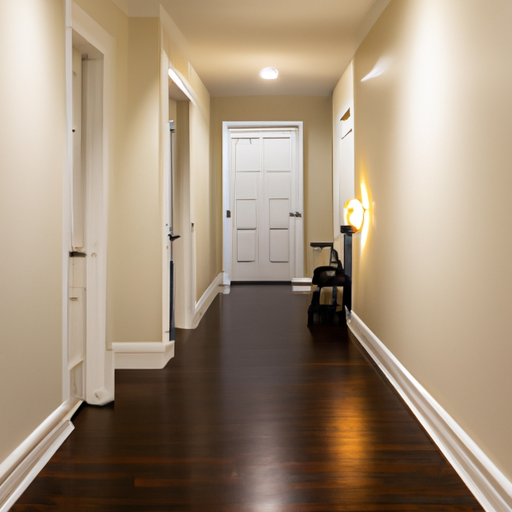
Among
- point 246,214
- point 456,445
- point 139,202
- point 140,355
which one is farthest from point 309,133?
point 456,445

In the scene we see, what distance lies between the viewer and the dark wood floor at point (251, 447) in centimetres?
212

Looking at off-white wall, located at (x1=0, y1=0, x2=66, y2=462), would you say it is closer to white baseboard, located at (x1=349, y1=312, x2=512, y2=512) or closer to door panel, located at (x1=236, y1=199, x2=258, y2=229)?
white baseboard, located at (x1=349, y1=312, x2=512, y2=512)

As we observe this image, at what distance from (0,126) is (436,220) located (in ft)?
6.38

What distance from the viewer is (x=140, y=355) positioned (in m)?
3.99

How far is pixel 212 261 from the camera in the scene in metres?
7.37

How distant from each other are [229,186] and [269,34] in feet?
11.4

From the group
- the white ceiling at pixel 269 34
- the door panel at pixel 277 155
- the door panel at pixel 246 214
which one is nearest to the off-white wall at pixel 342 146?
the white ceiling at pixel 269 34

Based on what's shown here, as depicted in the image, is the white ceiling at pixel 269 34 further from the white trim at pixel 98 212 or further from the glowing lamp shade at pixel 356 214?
the glowing lamp shade at pixel 356 214

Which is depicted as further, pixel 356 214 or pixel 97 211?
pixel 356 214

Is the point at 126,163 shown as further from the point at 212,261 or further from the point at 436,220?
the point at 212,261

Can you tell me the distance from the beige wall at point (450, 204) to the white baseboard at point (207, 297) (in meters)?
2.08

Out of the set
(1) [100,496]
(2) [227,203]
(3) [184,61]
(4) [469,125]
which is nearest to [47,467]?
(1) [100,496]

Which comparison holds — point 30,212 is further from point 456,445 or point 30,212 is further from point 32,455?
point 456,445

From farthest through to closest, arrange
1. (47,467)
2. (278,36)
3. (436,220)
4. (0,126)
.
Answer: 1. (278,36)
2. (436,220)
3. (47,467)
4. (0,126)
